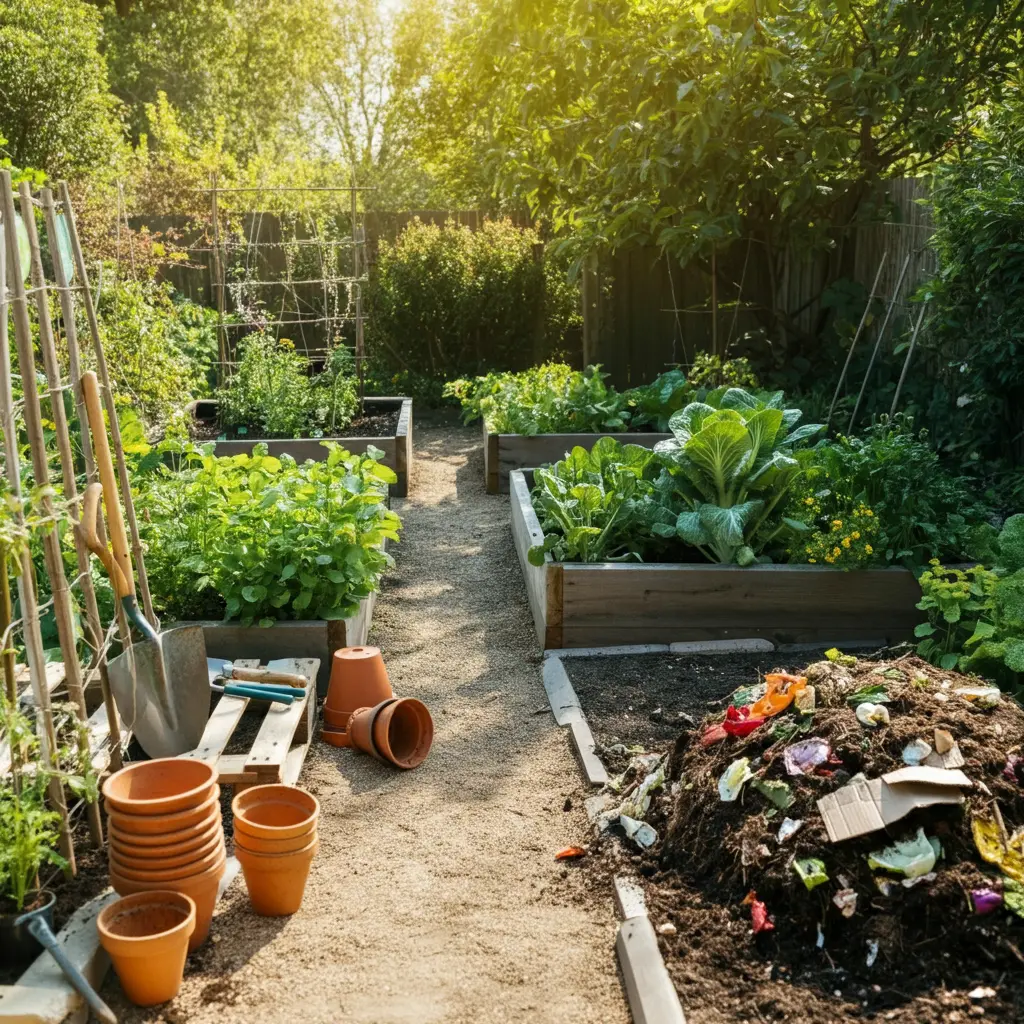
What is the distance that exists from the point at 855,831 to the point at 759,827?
0.89 feet

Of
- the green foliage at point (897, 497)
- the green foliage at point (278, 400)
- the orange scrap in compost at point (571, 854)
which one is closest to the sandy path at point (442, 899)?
the orange scrap in compost at point (571, 854)

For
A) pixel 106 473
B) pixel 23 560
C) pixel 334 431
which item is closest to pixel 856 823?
pixel 23 560

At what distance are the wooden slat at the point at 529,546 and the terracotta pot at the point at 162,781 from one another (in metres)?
2.06

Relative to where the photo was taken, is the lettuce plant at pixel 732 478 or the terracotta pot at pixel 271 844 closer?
the terracotta pot at pixel 271 844

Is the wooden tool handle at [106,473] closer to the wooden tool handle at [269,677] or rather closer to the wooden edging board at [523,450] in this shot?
the wooden tool handle at [269,677]

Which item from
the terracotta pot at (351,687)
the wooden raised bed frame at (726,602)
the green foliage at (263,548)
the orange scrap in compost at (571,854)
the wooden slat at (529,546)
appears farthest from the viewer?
the wooden slat at (529,546)

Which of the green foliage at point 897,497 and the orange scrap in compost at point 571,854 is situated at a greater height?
the green foliage at point 897,497

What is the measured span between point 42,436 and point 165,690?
0.96 metres

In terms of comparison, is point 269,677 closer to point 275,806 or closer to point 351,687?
point 351,687

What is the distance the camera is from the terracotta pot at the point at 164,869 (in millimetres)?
2498

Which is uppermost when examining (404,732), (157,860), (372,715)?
(157,860)

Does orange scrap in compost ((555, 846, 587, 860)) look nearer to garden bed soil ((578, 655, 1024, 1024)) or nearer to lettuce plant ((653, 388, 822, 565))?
garden bed soil ((578, 655, 1024, 1024))

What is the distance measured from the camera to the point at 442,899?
2.84 metres

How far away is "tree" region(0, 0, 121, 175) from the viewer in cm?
1177
